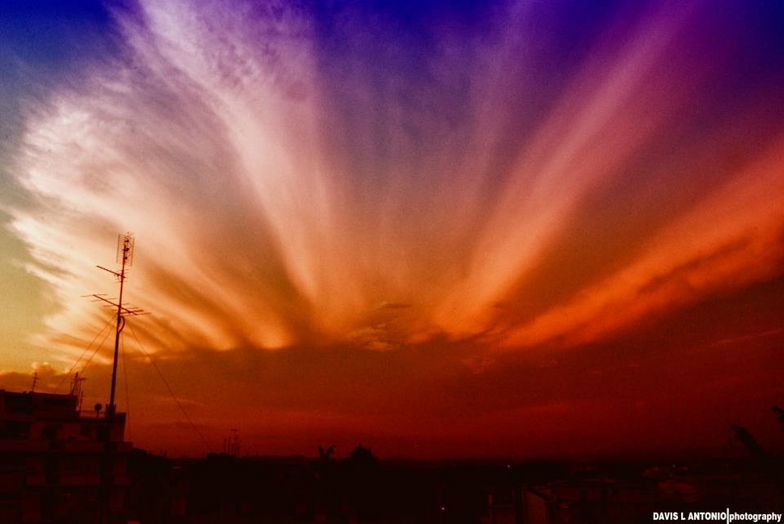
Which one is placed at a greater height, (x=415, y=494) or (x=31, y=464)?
(x=31, y=464)

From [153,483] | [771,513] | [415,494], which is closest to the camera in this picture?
[771,513]

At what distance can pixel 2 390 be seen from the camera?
53625mm

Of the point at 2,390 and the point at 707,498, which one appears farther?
the point at 2,390

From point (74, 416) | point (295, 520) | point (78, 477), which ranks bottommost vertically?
point (295, 520)

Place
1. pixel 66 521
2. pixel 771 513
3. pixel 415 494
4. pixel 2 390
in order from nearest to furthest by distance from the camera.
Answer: pixel 771 513, pixel 66 521, pixel 2 390, pixel 415 494

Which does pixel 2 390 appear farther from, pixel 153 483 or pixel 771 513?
pixel 771 513

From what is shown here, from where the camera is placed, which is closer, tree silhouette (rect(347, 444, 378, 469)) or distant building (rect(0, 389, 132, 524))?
distant building (rect(0, 389, 132, 524))

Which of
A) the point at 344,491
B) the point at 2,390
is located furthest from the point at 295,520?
the point at 2,390

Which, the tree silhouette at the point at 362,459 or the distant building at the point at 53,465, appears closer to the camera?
the distant building at the point at 53,465

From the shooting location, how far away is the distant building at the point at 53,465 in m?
48.8

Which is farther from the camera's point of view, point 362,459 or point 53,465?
point 362,459

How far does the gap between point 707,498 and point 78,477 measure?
5334 centimetres

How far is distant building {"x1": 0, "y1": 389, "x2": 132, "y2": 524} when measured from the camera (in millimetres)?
48781

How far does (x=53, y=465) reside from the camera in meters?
50.9
